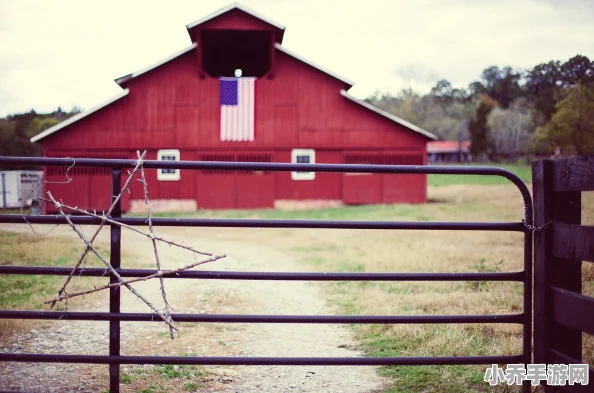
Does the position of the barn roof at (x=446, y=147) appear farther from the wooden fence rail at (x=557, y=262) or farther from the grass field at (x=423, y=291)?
the wooden fence rail at (x=557, y=262)

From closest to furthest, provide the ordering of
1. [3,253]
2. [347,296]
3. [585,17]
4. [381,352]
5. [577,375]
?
[577,375]
[381,352]
[347,296]
[3,253]
[585,17]

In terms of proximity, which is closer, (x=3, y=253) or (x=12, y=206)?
(x=3, y=253)

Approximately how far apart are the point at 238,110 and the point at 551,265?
21.5 metres

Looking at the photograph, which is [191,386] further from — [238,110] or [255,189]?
[238,110]

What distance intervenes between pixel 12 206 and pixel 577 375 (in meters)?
26.0

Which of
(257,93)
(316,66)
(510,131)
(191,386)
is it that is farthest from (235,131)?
(510,131)

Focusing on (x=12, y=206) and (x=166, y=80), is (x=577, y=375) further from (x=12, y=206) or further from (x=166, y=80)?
(x=12, y=206)

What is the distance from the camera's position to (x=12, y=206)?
23953 millimetres

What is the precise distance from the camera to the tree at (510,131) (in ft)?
233

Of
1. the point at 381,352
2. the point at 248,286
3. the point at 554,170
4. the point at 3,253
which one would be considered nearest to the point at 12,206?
the point at 3,253

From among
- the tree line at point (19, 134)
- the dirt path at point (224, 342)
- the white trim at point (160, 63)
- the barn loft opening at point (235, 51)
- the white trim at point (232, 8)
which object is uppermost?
the white trim at point (232, 8)

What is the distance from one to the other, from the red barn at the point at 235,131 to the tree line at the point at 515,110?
43.2ft

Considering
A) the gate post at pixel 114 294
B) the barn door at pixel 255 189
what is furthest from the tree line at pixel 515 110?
the gate post at pixel 114 294

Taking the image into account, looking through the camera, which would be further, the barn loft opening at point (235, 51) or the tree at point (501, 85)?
the tree at point (501, 85)
